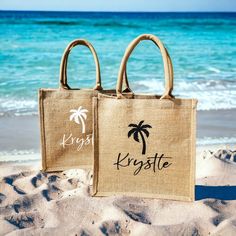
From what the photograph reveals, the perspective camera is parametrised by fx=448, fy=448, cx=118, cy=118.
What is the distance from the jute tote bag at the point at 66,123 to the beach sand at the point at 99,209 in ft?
0.42

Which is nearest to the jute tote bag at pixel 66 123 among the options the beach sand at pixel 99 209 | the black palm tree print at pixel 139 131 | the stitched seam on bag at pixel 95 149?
the beach sand at pixel 99 209

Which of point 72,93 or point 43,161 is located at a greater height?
point 72,93

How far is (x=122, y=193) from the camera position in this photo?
2398 millimetres

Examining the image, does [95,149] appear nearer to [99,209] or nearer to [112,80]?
[99,209]

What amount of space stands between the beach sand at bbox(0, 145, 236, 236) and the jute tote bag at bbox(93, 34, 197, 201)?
0.27 ft

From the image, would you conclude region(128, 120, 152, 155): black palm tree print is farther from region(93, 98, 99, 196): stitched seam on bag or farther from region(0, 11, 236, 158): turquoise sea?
region(0, 11, 236, 158): turquoise sea

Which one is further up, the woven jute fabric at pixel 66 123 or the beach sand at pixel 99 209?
the woven jute fabric at pixel 66 123

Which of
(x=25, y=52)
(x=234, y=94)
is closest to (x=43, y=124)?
(x=234, y=94)

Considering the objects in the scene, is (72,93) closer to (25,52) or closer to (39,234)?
(39,234)

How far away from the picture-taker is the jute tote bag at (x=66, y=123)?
2.68 meters

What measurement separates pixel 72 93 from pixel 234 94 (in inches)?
173

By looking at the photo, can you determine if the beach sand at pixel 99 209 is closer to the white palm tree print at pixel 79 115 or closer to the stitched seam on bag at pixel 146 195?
the stitched seam on bag at pixel 146 195

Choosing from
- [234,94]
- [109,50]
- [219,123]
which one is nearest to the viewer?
[219,123]

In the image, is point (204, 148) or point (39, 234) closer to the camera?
point (39, 234)
